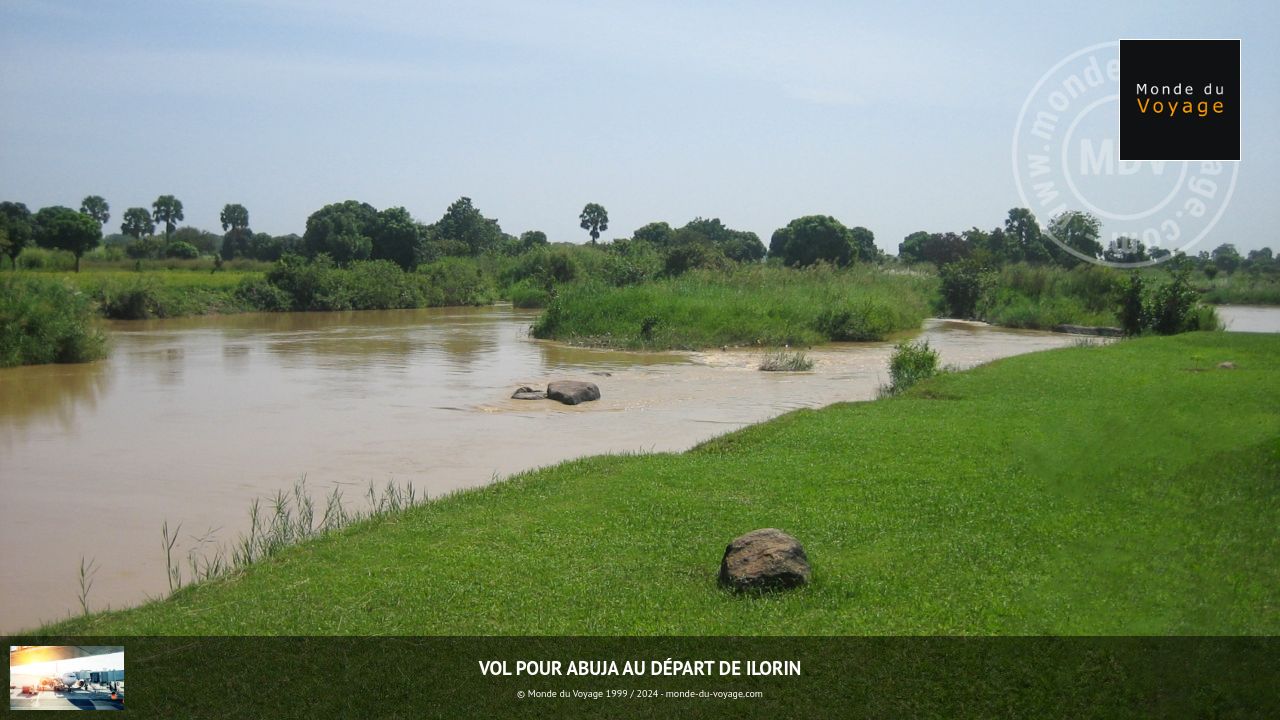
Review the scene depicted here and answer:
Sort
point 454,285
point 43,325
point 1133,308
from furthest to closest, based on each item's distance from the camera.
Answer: point 454,285
point 1133,308
point 43,325

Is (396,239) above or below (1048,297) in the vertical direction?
above

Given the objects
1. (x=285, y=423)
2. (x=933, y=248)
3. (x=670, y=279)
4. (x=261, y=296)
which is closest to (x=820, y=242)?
(x=933, y=248)

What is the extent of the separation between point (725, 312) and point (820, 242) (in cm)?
3791

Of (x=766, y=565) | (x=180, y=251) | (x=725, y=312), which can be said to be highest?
(x=180, y=251)

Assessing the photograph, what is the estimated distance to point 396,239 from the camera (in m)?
71.2

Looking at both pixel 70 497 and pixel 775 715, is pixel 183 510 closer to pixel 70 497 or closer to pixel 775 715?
pixel 70 497

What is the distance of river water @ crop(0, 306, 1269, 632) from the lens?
1012 cm

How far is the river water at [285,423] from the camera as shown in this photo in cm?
1012

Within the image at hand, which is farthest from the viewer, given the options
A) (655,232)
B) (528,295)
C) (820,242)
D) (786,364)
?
(655,232)

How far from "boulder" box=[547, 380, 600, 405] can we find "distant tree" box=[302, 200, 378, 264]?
5166 centimetres

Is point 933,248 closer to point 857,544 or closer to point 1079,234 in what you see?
point 1079,234

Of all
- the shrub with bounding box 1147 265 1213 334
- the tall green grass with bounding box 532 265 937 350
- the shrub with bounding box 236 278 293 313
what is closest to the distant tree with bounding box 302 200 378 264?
the shrub with bounding box 236 278 293 313

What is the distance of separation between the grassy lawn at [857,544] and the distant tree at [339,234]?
6065 cm

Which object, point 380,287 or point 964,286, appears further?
point 380,287
